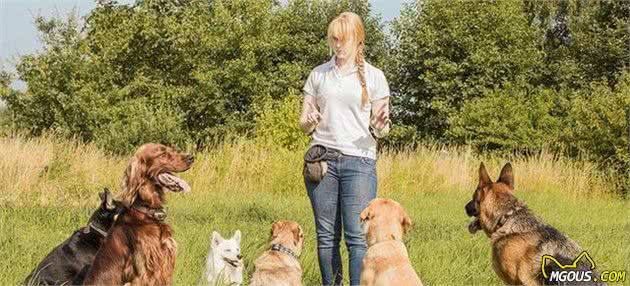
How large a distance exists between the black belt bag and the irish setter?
0.91 meters

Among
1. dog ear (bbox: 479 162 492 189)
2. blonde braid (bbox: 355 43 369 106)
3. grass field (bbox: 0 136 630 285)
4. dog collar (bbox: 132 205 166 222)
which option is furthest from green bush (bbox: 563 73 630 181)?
dog collar (bbox: 132 205 166 222)

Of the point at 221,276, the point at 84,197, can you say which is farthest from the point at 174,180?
the point at 84,197

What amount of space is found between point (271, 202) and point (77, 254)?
A: 7.84 metres

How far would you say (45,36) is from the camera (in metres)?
27.4

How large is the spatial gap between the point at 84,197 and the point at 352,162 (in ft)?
29.5

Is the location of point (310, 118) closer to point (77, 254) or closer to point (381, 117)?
point (381, 117)

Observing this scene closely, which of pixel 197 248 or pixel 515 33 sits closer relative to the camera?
pixel 197 248

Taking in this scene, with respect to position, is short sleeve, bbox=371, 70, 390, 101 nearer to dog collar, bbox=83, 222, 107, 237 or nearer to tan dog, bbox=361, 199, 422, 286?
tan dog, bbox=361, 199, 422, 286

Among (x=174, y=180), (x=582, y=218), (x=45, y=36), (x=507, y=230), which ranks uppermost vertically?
(x=45, y=36)

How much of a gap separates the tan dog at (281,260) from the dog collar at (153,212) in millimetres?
838

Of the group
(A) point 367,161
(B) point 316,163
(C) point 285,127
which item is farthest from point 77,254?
(C) point 285,127

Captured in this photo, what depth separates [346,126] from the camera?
6273 millimetres

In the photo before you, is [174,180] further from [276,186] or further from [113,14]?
[113,14]

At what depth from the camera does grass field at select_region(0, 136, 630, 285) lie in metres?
8.02
